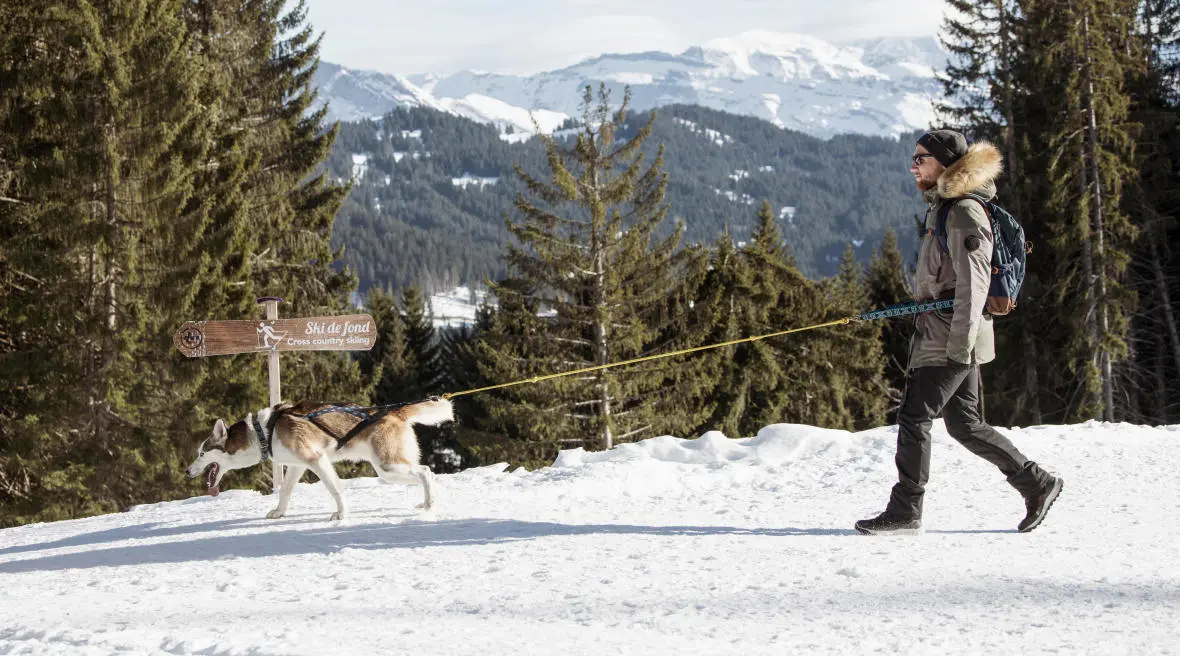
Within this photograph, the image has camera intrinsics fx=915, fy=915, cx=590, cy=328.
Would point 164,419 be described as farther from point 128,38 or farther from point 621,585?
point 621,585

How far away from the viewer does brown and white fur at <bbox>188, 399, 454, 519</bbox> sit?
6449 mm

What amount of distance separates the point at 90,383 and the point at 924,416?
1492 cm

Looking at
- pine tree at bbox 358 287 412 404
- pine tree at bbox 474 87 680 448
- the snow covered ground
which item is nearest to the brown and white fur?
the snow covered ground

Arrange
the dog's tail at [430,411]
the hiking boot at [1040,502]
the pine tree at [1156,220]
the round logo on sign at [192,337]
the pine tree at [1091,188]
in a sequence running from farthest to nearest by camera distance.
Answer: the pine tree at [1156,220]
the pine tree at [1091,188]
the round logo on sign at [192,337]
the dog's tail at [430,411]
the hiking boot at [1040,502]

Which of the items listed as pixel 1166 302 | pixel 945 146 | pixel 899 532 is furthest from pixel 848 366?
pixel 945 146

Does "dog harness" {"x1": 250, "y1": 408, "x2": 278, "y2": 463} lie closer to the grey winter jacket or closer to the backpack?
the grey winter jacket

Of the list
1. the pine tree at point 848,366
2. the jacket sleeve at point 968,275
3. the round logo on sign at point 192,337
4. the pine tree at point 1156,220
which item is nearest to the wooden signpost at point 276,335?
the round logo on sign at point 192,337

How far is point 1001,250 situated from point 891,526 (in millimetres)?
1758

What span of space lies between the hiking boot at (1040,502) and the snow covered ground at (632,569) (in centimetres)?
7

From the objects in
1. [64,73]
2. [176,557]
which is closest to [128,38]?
[64,73]

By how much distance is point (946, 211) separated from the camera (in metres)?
5.31

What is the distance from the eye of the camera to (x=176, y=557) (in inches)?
227

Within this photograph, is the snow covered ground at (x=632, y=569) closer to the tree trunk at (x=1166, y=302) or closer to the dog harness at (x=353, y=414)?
the dog harness at (x=353, y=414)

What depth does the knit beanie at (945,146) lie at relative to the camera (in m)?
5.40
